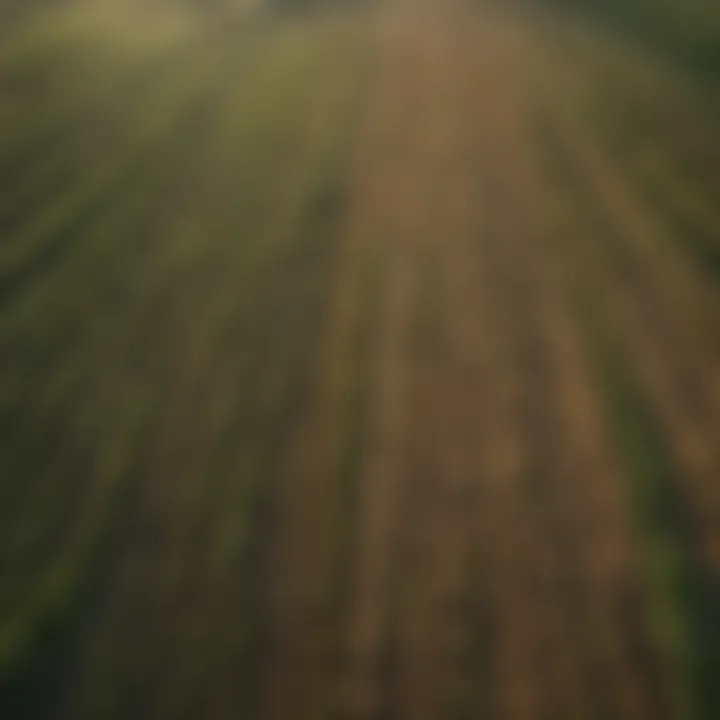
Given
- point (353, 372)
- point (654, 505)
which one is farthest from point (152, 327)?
point (654, 505)

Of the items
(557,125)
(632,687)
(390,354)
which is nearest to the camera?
(632,687)

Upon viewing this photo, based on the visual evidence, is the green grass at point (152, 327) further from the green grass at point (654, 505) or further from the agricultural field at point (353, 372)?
the green grass at point (654, 505)

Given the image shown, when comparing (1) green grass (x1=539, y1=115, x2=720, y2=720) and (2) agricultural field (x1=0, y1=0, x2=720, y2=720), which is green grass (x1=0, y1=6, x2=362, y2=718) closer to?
(2) agricultural field (x1=0, y1=0, x2=720, y2=720)

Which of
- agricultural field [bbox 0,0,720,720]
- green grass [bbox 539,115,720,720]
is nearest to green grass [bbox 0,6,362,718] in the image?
agricultural field [bbox 0,0,720,720]

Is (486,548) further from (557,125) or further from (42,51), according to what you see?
(42,51)

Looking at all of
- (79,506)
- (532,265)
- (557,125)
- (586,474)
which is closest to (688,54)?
(557,125)

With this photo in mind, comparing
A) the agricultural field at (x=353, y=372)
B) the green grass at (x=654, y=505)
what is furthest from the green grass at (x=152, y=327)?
the green grass at (x=654, y=505)

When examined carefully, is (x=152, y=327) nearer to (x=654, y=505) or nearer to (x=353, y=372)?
(x=353, y=372)

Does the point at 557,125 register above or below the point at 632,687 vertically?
above
